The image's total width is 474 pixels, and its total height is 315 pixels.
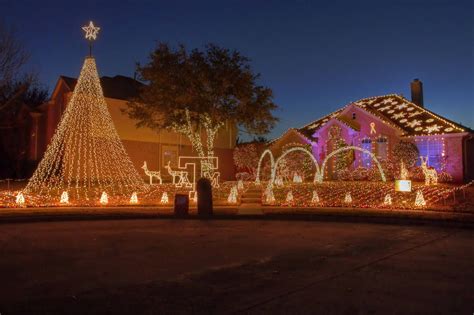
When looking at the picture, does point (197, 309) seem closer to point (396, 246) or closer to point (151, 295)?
point (151, 295)

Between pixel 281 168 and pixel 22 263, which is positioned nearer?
pixel 22 263

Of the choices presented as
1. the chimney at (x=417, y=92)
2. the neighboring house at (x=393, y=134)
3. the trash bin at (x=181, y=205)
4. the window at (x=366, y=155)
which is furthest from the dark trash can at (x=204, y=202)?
the chimney at (x=417, y=92)

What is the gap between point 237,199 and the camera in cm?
2056

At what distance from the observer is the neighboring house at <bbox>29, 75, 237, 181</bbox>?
31400 mm

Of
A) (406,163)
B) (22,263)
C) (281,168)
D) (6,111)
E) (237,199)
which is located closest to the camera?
(22,263)

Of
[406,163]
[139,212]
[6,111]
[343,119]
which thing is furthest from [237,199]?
[6,111]

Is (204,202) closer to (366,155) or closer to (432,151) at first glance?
(366,155)

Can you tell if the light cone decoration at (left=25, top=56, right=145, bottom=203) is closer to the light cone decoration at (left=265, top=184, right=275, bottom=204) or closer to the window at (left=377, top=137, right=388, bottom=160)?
the light cone decoration at (left=265, top=184, right=275, bottom=204)

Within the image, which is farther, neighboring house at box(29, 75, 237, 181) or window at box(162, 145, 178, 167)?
window at box(162, 145, 178, 167)

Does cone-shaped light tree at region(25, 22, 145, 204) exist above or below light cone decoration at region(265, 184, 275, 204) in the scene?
above

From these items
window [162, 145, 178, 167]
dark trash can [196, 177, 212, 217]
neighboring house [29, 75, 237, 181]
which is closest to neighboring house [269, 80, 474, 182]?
neighboring house [29, 75, 237, 181]

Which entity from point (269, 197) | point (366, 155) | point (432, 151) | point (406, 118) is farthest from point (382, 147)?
point (269, 197)

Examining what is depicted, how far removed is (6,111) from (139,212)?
2285 cm

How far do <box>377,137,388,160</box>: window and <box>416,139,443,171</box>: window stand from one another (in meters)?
1.98
